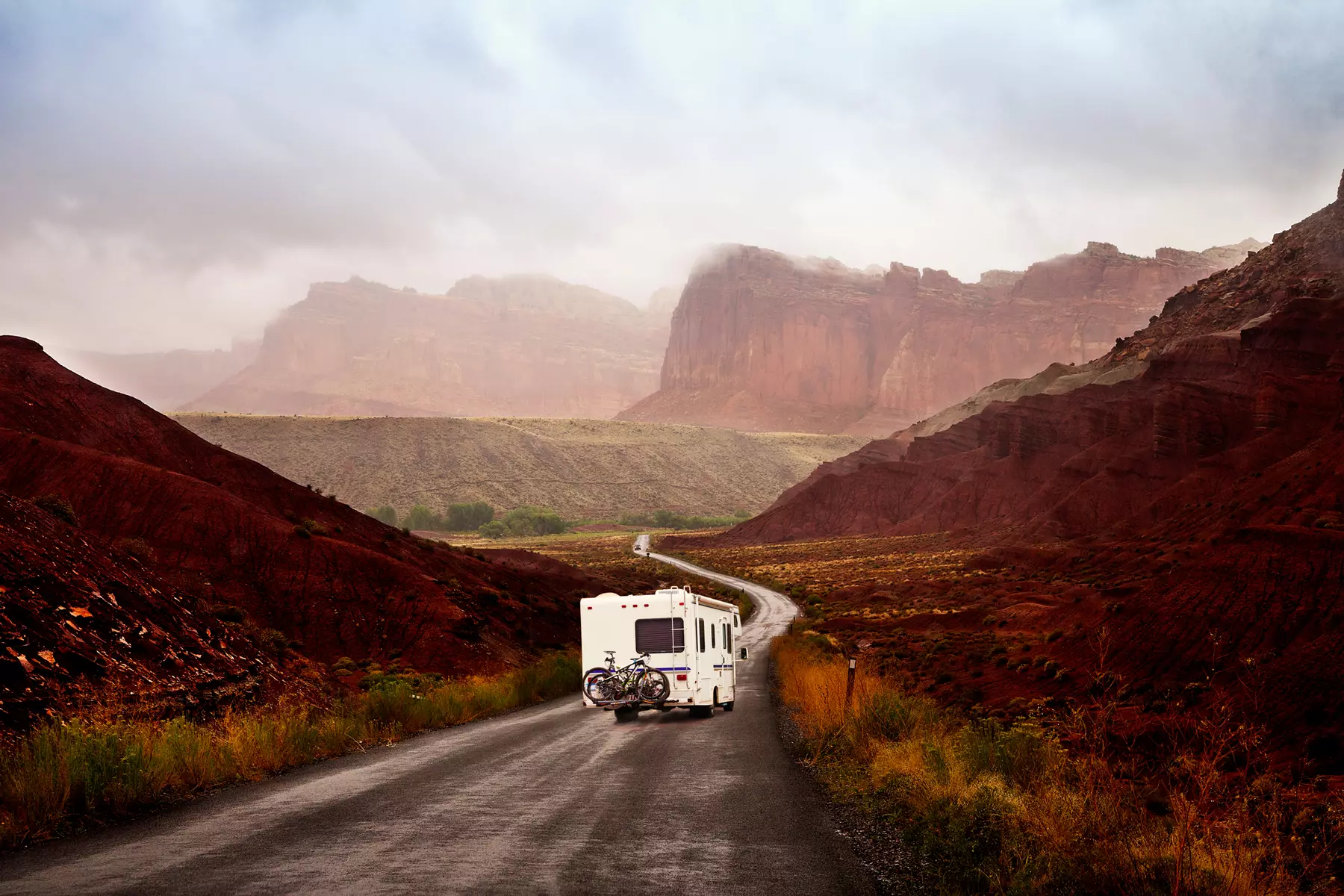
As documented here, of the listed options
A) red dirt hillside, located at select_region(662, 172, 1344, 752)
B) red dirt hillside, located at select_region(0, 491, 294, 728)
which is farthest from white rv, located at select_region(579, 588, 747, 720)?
red dirt hillside, located at select_region(662, 172, 1344, 752)

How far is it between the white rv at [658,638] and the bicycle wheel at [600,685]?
107 mm

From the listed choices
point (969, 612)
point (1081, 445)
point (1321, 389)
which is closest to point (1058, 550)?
point (1321, 389)

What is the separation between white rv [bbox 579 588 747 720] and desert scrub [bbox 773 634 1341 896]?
6.29 m

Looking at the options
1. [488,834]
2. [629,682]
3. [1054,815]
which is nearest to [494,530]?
[629,682]

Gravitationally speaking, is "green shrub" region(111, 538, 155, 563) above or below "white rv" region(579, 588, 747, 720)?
above

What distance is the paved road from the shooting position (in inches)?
358

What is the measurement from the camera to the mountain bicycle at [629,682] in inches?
983

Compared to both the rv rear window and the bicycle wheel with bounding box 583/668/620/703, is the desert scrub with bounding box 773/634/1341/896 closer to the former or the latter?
the rv rear window

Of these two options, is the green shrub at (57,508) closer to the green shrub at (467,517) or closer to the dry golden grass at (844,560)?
the dry golden grass at (844,560)

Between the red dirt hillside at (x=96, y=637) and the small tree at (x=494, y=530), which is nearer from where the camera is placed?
the red dirt hillside at (x=96, y=637)

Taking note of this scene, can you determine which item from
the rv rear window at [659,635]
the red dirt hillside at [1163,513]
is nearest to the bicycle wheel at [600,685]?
the rv rear window at [659,635]

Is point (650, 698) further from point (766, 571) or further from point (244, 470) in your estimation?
point (766, 571)

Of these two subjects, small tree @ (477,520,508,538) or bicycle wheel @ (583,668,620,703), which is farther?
small tree @ (477,520,508,538)

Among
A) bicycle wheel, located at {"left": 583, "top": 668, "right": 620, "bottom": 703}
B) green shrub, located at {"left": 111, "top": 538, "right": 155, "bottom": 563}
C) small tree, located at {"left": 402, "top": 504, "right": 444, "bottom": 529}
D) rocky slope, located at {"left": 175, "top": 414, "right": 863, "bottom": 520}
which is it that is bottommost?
bicycle wheel, located at {"left": 583, "top": 668, "right": 620, "bottom": 703}
